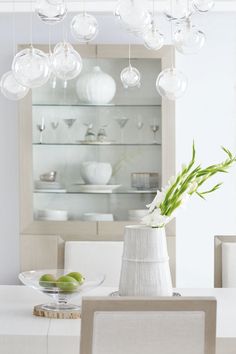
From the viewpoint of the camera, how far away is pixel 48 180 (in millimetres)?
4293

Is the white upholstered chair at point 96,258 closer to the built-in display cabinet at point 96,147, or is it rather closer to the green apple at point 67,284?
the built-in display cabinet at point 96,147

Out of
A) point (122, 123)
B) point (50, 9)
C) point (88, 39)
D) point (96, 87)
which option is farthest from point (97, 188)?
point (50, 9)

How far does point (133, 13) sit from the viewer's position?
2393 mm

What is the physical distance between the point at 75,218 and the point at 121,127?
1.97 ft

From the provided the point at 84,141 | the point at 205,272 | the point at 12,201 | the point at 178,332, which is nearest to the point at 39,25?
the point at 84,141

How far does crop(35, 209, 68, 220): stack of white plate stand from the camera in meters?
4.27

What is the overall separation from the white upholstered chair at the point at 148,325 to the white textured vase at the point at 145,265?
2.33 feet

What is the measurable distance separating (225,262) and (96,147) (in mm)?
1184

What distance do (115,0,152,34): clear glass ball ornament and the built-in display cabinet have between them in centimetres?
182

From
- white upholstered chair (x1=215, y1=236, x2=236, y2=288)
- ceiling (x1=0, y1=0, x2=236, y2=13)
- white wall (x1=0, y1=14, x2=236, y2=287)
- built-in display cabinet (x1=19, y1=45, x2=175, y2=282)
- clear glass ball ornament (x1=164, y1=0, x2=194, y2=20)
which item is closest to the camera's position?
clear glass ball ornament (x1=164, y1=0, x2=194, y2=20)

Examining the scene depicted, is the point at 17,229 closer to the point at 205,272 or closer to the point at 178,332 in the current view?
the point at 205,272

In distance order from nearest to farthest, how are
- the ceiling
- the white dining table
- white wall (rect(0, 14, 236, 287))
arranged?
the white dining table
the ceiling
white wall (rect(0, 14, 236, 287))

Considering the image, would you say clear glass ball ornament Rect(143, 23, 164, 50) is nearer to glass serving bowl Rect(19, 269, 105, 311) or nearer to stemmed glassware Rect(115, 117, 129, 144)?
glass serving bowl Rect(19, 269, 105, 311)

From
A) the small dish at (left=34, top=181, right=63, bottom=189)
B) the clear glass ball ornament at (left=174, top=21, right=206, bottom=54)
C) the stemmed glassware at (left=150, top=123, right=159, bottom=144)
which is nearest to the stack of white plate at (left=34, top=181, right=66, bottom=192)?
the small dish at (left=34, top=181, right=63, bottom=189)
